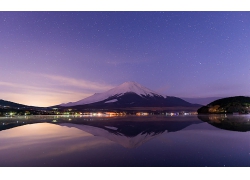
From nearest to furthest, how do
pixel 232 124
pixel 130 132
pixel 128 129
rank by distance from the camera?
pixel 130 132
pixel 128 129
pixel 232 124

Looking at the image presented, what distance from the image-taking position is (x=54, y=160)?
568 inches

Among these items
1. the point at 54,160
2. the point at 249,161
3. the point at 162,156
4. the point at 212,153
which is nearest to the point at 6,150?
the point at 54,160

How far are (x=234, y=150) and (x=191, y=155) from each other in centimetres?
370

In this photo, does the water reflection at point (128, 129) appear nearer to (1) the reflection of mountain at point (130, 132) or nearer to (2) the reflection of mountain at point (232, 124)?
(1) the reflection of mountain at point (130, 132)

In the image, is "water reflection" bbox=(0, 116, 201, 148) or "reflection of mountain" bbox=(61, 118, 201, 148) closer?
"reflection of mountain" bbox=(61, 118, 201, 148)

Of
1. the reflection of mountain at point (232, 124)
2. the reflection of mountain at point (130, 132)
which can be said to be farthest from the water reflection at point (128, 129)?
the reflection of mountain at point (232, 124)

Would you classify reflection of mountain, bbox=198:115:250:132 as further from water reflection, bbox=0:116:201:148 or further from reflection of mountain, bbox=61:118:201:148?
reflection of mountain, bbox=61:118:201:148

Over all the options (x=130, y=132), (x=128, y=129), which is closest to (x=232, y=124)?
(x=128, y=129)

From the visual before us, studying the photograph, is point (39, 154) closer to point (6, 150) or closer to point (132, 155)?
point (6, 150)

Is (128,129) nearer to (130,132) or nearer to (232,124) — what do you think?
(130,132)

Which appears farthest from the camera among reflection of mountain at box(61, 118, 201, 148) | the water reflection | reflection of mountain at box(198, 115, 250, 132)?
reflection of mountain at box(198, 115, 250, 132)

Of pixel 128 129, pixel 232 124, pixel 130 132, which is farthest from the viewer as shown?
pixel 232 124

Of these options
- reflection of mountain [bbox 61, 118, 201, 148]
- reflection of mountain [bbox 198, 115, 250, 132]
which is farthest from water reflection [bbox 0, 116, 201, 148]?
reflection of mountain [bbox 198, 115, 250, 132]

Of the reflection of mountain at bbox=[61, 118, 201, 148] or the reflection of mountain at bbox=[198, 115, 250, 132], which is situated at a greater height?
the reflection of mountain at bbox=[61, 118, 201, 148]
